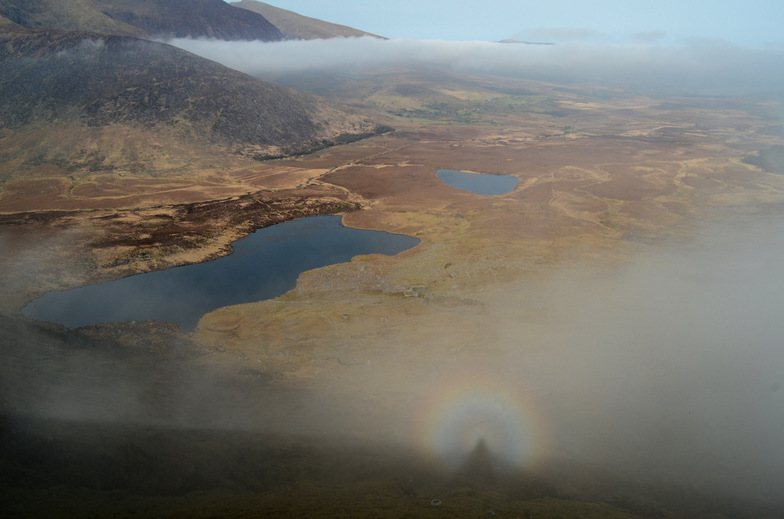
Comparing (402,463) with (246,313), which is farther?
(246,313)

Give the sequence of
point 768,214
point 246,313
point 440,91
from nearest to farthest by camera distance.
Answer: point 246,313 < point 768,214 < point 440,91

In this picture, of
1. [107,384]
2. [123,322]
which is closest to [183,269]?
[123,322]

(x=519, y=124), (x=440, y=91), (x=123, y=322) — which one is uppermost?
(x=440, y=91)

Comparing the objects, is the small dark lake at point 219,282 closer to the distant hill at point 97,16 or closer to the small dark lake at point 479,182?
the small dark lake at point 479,182

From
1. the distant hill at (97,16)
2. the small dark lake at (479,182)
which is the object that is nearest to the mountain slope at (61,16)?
the distant hill at (97,16)

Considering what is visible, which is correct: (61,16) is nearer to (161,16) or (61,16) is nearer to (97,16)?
(97,16)

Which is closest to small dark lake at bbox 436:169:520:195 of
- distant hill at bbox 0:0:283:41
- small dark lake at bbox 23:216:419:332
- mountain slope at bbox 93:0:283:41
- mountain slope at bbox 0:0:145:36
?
small dark lake at bbox 23:216:419:332

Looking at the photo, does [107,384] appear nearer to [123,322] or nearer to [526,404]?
[123,322]
